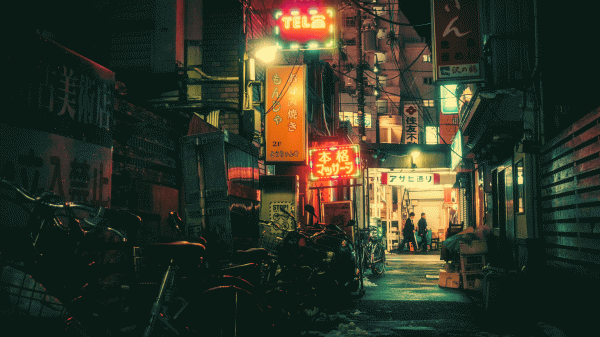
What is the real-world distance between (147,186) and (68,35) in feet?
14.5

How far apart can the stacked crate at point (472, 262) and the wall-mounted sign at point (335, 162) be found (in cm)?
490

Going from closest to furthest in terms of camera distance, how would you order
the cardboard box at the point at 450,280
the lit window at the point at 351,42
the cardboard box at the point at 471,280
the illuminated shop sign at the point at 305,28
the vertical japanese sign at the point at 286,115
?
the cardboard box at the point at 471,280 < the illuminated shop sign at the point at 305,28 < the cardboard box at the point at 450,280 < the vertical japanese sign at the point at 286,115 < the lit window at the point at 351,42

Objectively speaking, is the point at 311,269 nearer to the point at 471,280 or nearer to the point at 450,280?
the point at 471,280

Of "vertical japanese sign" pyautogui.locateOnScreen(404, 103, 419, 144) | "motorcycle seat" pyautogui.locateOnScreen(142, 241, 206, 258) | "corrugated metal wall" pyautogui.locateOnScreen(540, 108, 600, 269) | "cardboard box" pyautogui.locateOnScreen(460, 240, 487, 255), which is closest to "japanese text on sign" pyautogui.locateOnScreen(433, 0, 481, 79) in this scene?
"corrugated metal wall" pyautogui.locateOnScreen(540, 108, 600, 269)

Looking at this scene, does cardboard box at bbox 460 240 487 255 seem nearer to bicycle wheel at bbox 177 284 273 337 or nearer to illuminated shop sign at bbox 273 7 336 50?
illuminated shop sign at bbox 273 7 336 50

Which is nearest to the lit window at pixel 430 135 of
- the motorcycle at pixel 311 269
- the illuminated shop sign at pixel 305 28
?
the illuminated shop sign at pixel 305 28

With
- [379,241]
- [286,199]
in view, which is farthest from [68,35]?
[379,241]

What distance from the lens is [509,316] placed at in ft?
27.9

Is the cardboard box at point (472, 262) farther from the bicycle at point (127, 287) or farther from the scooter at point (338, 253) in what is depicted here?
the bicycle at point (127, 287)

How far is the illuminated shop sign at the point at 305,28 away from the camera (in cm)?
1292

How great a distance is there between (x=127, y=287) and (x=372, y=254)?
48.6ft

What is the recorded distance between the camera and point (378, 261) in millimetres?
17844

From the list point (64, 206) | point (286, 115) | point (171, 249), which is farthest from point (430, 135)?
point (64, 206)

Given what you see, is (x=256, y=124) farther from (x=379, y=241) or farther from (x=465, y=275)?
(x=465, y=275)
